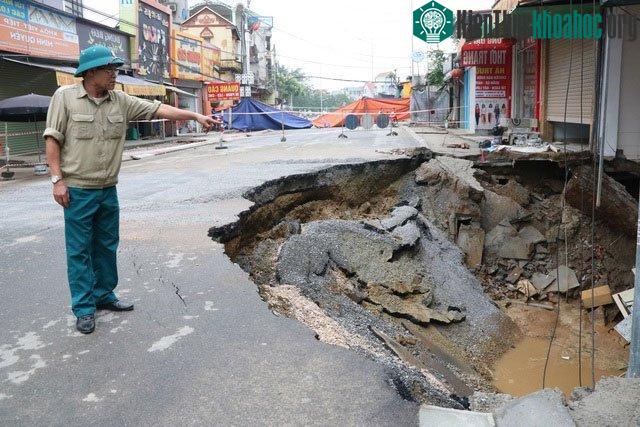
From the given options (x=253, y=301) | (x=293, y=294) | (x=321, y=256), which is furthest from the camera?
(x=321, y=256)

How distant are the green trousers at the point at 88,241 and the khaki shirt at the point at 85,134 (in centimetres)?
9

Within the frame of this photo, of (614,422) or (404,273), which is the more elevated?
(614,422)

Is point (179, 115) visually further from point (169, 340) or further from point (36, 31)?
point (36, 31)

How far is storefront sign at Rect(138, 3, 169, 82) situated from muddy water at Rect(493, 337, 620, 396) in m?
23.6

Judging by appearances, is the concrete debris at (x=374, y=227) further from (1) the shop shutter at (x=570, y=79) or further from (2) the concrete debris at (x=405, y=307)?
(1) the shop shutter at (x=570, y=79)

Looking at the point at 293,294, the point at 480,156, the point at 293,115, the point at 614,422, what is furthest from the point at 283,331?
the point at 293,115

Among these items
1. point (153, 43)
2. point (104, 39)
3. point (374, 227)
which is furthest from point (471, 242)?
point (153, 43)

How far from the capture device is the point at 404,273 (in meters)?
7.41

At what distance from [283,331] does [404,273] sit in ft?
13.3

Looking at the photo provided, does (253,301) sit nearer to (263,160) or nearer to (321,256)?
(321,256)

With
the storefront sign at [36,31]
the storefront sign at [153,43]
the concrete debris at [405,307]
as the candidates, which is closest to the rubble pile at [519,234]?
the concrete debris at [405,307]

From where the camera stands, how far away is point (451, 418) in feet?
8.72

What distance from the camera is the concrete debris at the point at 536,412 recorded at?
2.68m

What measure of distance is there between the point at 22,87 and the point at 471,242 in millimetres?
15466
